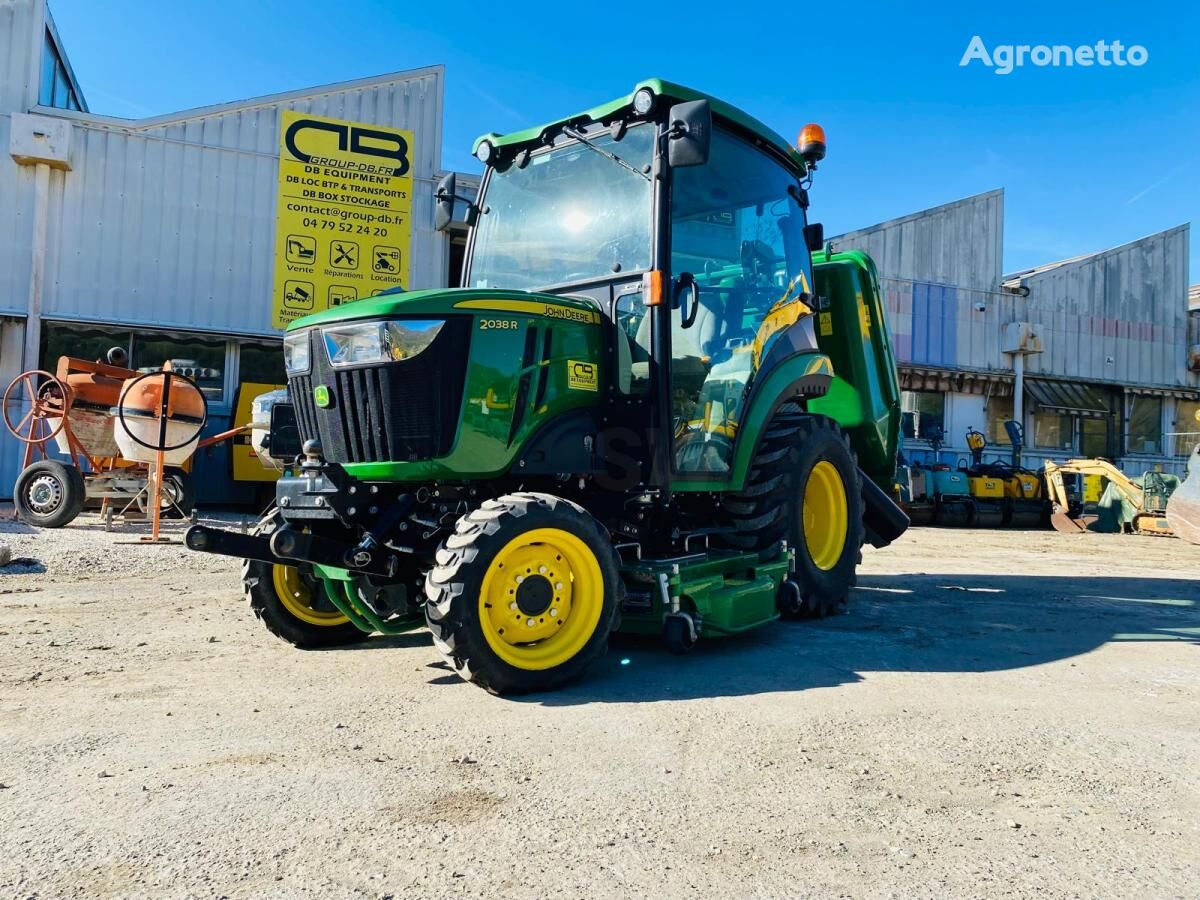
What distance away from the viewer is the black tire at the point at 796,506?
577 centimetres

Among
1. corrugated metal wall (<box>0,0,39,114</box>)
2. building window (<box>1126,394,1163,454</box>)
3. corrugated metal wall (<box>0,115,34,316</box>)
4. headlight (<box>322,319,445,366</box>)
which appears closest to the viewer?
headlight (<box>322,319,445,366</box>)

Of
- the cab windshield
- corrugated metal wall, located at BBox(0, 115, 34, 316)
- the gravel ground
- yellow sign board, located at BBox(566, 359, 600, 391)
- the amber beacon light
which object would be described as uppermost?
corrugated metal wall, located at BBox(0, 115, 34, 316)

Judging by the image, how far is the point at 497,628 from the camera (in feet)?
13.3

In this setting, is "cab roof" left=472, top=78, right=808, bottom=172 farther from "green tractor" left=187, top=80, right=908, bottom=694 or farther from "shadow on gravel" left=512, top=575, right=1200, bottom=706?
"shadow on gravel" left=512, top=575, right=1200, bottom=706

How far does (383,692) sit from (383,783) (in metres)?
1.21

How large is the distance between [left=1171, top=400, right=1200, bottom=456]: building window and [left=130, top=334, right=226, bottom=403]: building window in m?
27.9

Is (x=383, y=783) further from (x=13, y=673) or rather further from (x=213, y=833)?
(x=13, y=673)

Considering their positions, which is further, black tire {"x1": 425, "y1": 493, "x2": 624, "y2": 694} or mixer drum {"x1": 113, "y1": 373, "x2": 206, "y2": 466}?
mixer drum {"x1": 113, "y1": 373, "x2": 206, "y2": 466}

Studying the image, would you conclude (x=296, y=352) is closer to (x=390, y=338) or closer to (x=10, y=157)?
(x=390, y=338)

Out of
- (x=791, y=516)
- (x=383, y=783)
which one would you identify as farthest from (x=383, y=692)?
(x=791, y=516)

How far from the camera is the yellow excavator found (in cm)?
1673

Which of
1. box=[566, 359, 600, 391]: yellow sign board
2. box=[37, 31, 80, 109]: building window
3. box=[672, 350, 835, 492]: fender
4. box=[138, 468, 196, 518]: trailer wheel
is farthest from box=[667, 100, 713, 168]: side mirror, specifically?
box=[37, 31, 80, 109]: building window

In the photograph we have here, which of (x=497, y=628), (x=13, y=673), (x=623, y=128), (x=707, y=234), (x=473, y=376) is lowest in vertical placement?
(x=13, y=673)

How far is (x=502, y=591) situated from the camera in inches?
160
